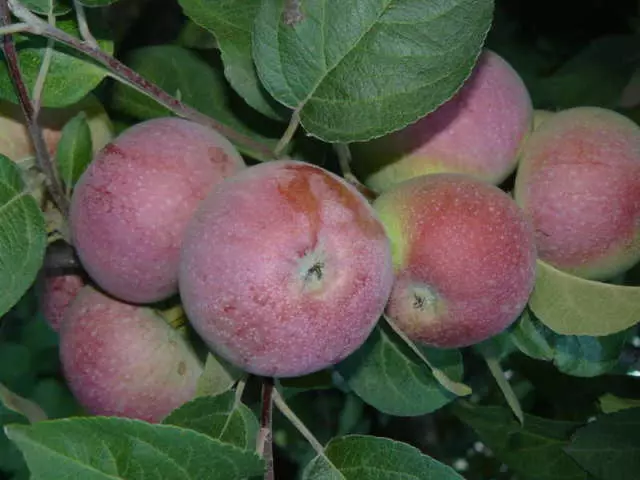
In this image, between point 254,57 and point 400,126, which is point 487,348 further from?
point 254,57

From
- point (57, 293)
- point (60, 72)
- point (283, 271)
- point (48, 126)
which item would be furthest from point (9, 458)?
point (283, 271)

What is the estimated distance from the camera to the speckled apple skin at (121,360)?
976 millimetres

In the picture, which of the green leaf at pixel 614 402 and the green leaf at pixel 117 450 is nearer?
the green leaf at pixel 117 450

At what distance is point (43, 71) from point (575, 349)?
80 cm

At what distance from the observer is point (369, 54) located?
90cm

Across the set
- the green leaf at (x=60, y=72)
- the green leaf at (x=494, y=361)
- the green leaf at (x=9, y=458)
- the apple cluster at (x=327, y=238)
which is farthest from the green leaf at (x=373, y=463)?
the green leaf at (x=9, y=458)

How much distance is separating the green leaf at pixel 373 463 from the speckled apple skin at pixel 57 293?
1.21 ft

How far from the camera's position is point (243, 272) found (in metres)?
0.79

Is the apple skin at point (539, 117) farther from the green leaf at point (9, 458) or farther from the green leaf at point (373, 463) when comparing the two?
the green leaf at point (9, 458)

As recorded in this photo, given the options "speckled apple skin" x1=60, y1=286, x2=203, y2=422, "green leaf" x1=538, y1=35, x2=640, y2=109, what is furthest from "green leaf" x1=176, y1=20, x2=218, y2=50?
"green leaf" x1=538, y1=35, x2=640, y2=109

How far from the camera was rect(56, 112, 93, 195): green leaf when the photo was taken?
0.98 metres

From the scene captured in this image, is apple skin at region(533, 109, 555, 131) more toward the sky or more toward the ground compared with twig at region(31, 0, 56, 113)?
more toward the ground

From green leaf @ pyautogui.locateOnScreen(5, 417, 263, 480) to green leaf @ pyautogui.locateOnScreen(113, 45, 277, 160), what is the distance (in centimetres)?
43

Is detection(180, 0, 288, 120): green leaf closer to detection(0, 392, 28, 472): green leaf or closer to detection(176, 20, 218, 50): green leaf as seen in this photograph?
detection(176, 20, 218, 50): green leaf
